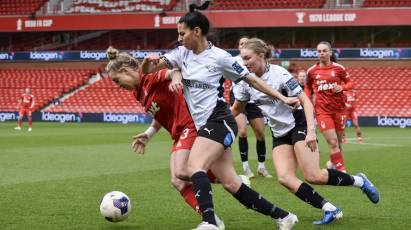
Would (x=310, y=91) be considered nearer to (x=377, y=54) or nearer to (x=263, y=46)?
(x=263, y=46)

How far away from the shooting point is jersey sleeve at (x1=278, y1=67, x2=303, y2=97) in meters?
7.61

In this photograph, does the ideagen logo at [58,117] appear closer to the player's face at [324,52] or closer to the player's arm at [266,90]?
the player's face at [324,52]

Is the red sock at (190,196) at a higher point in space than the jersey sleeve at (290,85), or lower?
lower

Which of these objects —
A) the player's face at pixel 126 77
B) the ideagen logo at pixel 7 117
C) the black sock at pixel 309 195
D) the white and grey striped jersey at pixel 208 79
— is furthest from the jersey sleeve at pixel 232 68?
the ideagen logo at pixel 7 117

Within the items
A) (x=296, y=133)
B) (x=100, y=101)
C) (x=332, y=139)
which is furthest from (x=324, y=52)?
(x=100, y=101)

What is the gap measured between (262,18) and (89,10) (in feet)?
38.1

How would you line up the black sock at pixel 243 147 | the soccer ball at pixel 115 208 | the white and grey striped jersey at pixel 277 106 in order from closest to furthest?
1. the soccer ball at pixel 115 208
2. the white and grey striped jersey at pixel 277 106
3. the black sock at pixel 243 147

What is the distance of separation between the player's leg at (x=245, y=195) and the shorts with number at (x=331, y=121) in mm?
5920

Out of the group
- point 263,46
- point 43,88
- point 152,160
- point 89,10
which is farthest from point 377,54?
point 263,46

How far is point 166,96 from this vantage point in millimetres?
7156

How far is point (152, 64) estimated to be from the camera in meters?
7.08

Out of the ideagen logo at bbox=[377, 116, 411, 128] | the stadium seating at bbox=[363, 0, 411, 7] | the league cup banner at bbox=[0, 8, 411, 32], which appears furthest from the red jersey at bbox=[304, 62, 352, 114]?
the stadium seating at bbox=[363, 0, 411, 7]

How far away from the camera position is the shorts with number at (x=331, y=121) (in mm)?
12734

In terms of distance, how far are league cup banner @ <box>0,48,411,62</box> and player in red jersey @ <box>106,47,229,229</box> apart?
29073 mm
